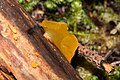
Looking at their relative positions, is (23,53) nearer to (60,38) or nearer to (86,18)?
(60,38)

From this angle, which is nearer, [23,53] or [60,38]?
[23,53]

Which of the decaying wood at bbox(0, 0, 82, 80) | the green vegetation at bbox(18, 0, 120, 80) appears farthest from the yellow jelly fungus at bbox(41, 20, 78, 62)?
the green vegetation at bbox(18, 0, 120, 80)

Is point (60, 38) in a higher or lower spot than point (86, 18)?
higher

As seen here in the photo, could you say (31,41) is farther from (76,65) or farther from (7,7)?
(76,65)

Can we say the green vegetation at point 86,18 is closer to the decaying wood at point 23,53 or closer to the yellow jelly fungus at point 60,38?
the yellow jelly fungus at point 60,38

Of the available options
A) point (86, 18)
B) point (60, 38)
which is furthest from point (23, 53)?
point (86, 18)

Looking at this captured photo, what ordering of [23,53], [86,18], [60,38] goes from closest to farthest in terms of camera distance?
[23,53], [60,38], [86,18]
